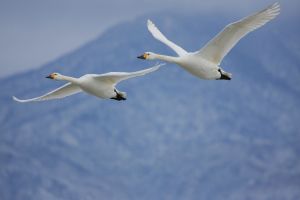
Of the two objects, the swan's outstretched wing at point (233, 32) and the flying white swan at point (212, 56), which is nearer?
the swan's outstretched wing at point (233, 32)

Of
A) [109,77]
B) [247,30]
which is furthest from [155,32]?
[247,30]

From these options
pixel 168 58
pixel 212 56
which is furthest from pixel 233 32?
pixel 168 58

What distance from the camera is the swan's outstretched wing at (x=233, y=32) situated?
95.7ft

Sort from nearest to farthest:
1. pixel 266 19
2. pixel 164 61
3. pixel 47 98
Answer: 1. pixel 266 19
2. pixel 164 61
3. pixel 47 98

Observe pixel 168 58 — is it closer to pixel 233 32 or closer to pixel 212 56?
pixel 212 56

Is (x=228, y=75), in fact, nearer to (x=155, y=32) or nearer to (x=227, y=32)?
(x=227, y=32)

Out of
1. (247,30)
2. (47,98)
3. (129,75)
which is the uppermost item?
(247,30)

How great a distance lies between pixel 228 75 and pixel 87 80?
4.09m

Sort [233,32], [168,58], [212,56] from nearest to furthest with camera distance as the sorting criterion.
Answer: [233,32], [212,56], [168,58]

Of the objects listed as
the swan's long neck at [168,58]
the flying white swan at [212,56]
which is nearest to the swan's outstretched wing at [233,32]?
the flying white swan at [212,56]

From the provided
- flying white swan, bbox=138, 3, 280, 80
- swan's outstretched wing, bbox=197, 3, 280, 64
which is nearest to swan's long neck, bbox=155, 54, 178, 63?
flying white swan, bbox=138, 3, 280, 80

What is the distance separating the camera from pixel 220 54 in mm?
30891

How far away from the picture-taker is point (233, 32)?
2997 centimetres

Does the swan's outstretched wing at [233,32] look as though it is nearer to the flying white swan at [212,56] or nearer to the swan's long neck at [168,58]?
the flying white swan at [212,56]
